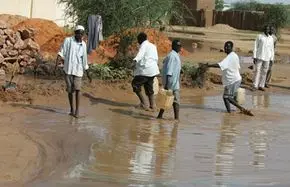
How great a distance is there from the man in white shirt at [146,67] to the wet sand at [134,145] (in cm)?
47

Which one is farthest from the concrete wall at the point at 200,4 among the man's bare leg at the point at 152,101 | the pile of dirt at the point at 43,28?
the man's bare leg at the point at 152,101

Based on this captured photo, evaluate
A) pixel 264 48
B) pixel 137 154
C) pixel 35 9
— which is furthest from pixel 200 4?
pixel 137 154

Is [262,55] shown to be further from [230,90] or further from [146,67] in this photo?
[146,67]

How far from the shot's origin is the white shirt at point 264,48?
16.7 metres

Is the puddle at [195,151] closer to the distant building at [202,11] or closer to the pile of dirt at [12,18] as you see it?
the pile of dirt at [12,18]

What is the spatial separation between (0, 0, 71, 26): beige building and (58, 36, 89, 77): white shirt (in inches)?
616

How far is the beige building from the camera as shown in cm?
2712

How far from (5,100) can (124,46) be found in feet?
14.9

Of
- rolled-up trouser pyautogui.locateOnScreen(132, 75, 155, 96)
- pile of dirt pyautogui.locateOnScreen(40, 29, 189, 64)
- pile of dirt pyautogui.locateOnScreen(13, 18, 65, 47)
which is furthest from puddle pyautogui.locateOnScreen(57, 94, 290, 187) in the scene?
pile of dirt pyautogui.locateOnScreen(13, 18, 65, 47)

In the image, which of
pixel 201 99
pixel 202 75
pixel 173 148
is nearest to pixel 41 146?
pixel 173 148

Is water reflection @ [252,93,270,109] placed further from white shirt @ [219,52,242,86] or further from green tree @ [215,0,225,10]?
green tree @ [215,0,225,10]

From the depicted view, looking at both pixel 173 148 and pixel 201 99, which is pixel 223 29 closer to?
pixel 201 99

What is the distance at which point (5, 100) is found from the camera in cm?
1225

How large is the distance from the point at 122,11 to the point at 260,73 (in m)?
4.19
